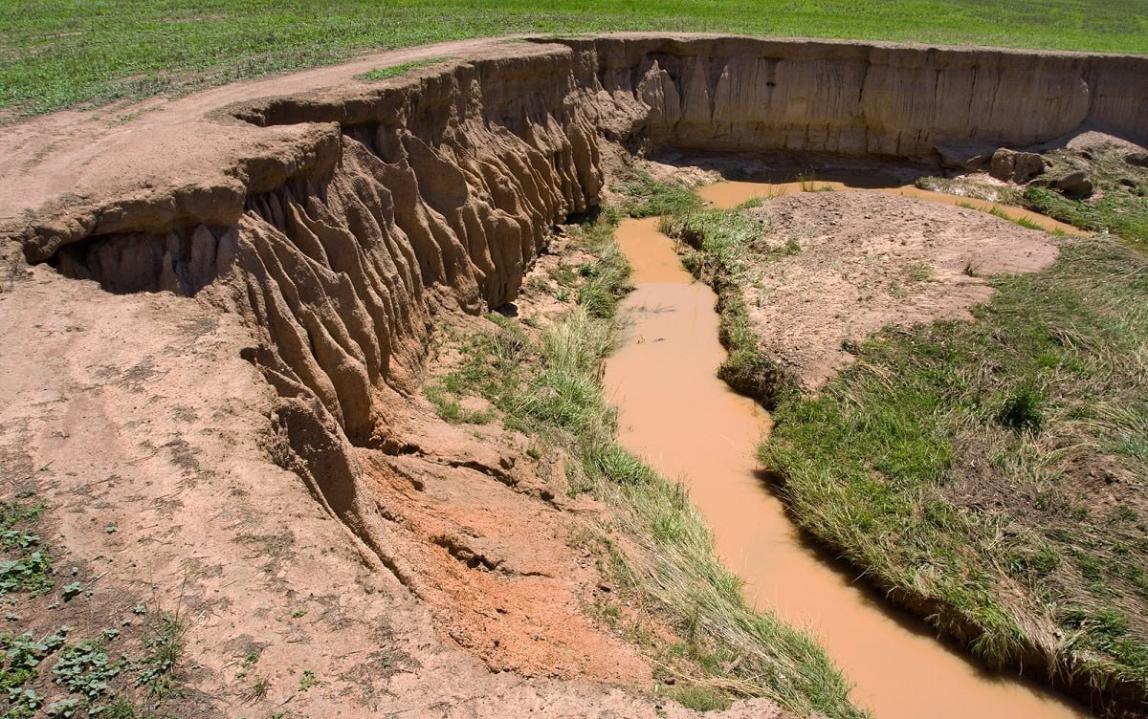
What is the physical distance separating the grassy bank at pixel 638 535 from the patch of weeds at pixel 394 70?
12.7 feet

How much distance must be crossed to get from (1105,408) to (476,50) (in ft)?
39.0

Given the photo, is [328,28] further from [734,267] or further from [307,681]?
[307,681]

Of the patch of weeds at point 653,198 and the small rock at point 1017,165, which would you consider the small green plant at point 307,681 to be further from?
the small rock at point 1017,165

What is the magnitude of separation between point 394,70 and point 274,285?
19.8ft

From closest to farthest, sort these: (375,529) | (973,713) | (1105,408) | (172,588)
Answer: (172,588)
(375,529)
(973,713)
(1105,408)

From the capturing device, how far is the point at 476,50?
53.1ft

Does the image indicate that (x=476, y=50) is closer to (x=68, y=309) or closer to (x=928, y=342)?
(x=928, y=342)

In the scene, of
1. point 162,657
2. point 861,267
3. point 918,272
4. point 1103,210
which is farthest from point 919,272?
point 162,657

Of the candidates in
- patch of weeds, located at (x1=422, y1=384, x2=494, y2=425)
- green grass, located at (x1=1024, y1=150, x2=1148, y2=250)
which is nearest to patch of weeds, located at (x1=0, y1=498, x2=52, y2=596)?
patch of weeds, located at (x1=422, y1=384, x2=494, y2=425)

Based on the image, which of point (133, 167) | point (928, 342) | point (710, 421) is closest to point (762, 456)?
point (710, 421)

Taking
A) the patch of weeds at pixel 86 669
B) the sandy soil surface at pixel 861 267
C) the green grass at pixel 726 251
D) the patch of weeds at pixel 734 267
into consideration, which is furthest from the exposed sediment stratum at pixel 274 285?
the sandy soil surface at pixel 861 267

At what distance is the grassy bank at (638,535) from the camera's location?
6.93m

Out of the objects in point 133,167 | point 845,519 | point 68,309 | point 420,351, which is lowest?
point 845,519

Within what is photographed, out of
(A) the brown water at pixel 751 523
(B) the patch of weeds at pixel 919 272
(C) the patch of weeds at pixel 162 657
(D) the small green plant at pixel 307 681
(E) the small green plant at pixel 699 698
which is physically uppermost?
(C) the patch of weeds at pixel 162 657
